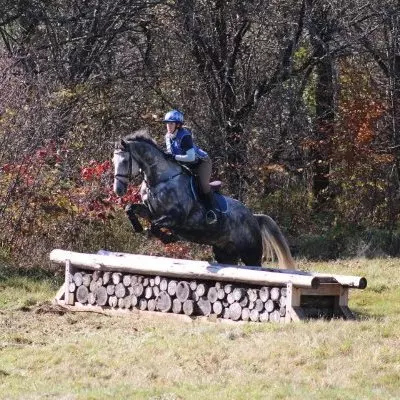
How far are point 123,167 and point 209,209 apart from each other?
1.26 meters

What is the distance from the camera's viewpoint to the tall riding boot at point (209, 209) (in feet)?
46.2

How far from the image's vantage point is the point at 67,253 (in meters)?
15.4

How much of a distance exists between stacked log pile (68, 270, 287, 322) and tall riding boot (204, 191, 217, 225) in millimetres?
889

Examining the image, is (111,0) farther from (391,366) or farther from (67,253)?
(391,366)

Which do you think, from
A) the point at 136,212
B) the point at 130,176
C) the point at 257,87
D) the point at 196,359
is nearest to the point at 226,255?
the point at 136,212

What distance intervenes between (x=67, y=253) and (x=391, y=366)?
6.20 metres

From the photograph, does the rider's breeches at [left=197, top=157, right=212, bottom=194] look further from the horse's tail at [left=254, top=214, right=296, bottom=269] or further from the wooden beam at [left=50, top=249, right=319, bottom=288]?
the horse's tail at [left=254, top=214, right=296, bottom=269]

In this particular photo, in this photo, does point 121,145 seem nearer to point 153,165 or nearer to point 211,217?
point 153,165

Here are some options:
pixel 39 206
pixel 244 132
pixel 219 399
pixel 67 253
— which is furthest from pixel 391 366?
pixel 244 132

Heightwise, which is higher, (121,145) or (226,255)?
(121,145)

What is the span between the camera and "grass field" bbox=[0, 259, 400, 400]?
9.72 meters

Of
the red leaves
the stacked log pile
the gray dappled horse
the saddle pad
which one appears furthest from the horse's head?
the red leaves

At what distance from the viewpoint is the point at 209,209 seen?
1412 cm

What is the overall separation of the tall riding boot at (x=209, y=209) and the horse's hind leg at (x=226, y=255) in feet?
2.21
